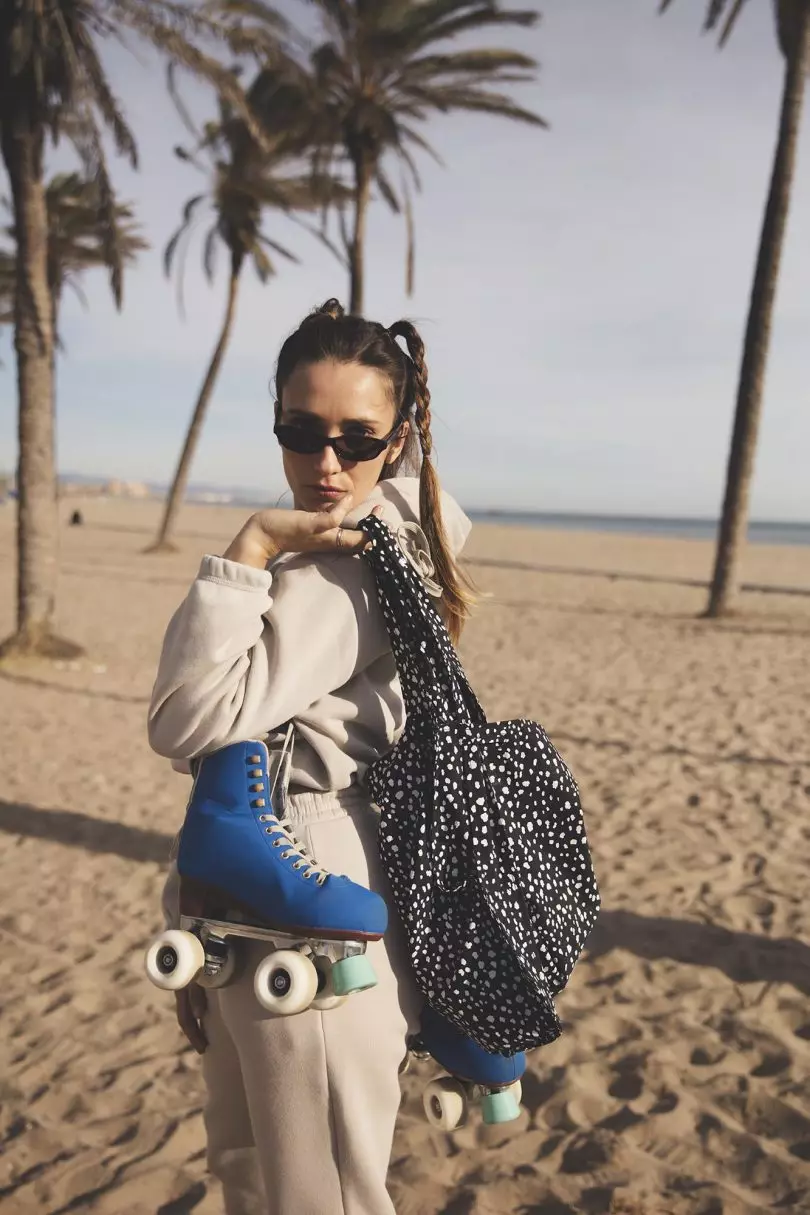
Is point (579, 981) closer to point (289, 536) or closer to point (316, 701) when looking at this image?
point (316, 701)

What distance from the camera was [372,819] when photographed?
4.47ft

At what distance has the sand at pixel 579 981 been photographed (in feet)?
8.37

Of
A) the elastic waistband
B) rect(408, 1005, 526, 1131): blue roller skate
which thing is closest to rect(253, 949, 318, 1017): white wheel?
the elastic waistband

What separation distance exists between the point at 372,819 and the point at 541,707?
6649 millimetres

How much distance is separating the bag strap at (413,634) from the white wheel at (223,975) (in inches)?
16.5

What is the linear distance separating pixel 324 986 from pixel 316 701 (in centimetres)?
39

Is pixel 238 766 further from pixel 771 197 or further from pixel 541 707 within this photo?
pixel 771 197

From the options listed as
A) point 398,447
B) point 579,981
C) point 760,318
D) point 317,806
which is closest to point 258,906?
point 317,806

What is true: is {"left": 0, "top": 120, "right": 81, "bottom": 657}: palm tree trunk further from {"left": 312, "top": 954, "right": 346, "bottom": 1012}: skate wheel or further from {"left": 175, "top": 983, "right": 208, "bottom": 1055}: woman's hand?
{"left": 312, "top": 954, "right": 346, "bottom": 1012}: skate wheel

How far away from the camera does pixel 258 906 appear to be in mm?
1138

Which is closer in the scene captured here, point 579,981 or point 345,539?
point 345,539

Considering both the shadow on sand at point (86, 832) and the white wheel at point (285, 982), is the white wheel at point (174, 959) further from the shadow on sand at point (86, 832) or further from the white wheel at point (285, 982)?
the shadow on sand at point (86, 832)

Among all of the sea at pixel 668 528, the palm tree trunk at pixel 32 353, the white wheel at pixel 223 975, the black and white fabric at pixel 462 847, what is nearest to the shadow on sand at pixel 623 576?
→ the palm tree trunk at pixel 32 353

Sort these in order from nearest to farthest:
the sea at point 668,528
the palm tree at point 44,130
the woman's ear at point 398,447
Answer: the woman's ear at point 398,447 < the palm tree at point 44,130 < the sea at point 668,528
